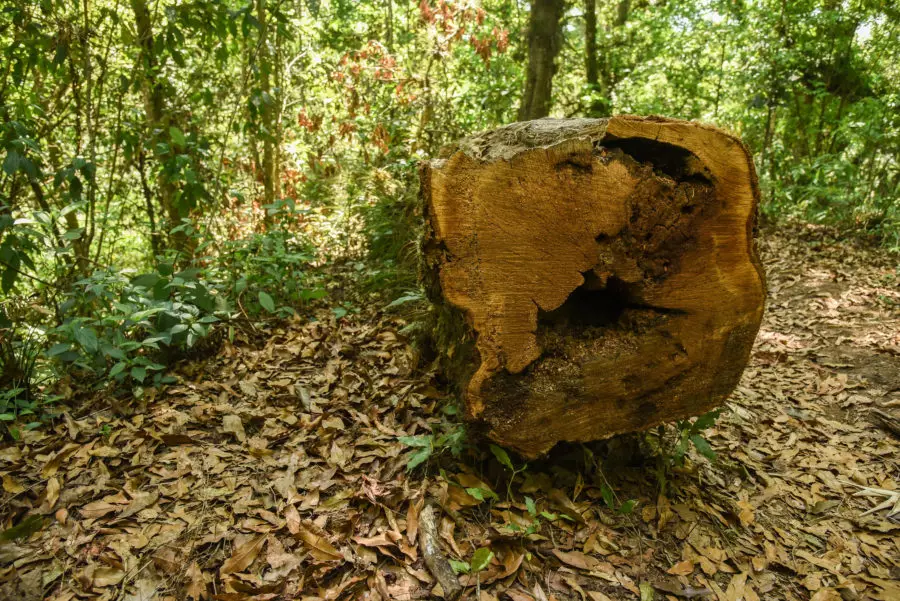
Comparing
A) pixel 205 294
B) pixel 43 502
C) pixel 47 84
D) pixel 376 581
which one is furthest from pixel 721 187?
pixel 47 84

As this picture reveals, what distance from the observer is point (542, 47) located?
19.5 feet

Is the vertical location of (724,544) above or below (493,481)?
below

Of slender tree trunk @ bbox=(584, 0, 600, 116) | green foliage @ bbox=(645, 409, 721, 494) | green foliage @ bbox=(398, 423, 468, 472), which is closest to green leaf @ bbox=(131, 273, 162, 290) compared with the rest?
green foliage @ bbox=(398, 423, 468, 472)

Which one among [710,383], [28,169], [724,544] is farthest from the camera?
[28,169]

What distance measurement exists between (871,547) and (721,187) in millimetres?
1790

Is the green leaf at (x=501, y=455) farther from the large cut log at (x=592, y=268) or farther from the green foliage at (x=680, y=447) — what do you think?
the green foliage at (x=680, y=447)

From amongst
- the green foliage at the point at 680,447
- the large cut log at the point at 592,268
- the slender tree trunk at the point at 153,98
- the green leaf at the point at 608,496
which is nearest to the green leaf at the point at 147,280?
the slender tree trunk at the point at 153,98

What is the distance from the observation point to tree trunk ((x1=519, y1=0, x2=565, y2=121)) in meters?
5.95

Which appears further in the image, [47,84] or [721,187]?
[47,84]

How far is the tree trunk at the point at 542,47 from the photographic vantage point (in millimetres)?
5949

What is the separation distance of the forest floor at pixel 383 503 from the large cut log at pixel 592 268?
382 mm

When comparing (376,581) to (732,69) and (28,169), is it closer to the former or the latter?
(28,169)

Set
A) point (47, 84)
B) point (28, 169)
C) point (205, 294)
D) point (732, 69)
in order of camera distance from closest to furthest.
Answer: point (28, 169) < point (205, 294) < point (47, 84) < point (732, 69)

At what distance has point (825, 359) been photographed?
389 cm
